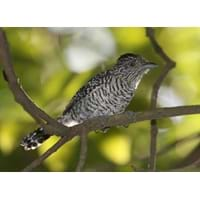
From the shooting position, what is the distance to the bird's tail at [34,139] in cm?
152

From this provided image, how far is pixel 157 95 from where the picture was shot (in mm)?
1582

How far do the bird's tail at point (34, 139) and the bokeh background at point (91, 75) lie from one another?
2 cm

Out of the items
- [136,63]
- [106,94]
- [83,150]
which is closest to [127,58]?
[136,63]

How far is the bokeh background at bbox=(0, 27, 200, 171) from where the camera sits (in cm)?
158

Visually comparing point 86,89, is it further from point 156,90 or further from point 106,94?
point 156,90

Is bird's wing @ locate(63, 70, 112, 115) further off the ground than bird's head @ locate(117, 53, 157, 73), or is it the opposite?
bird's head @ locate(117, 53, 157, 73)

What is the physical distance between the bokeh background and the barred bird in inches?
0.8

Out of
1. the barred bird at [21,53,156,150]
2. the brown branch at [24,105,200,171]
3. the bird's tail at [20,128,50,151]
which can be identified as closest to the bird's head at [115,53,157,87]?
the barred bird at [21,53,156,150]

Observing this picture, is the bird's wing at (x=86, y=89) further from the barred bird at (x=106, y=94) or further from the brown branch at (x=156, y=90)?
the brown branch at (x=156, y=90)

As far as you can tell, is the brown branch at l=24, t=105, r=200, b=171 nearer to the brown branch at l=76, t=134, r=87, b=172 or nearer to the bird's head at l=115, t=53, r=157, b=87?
the brown branch at l=76, t=134, r=87, b=172
